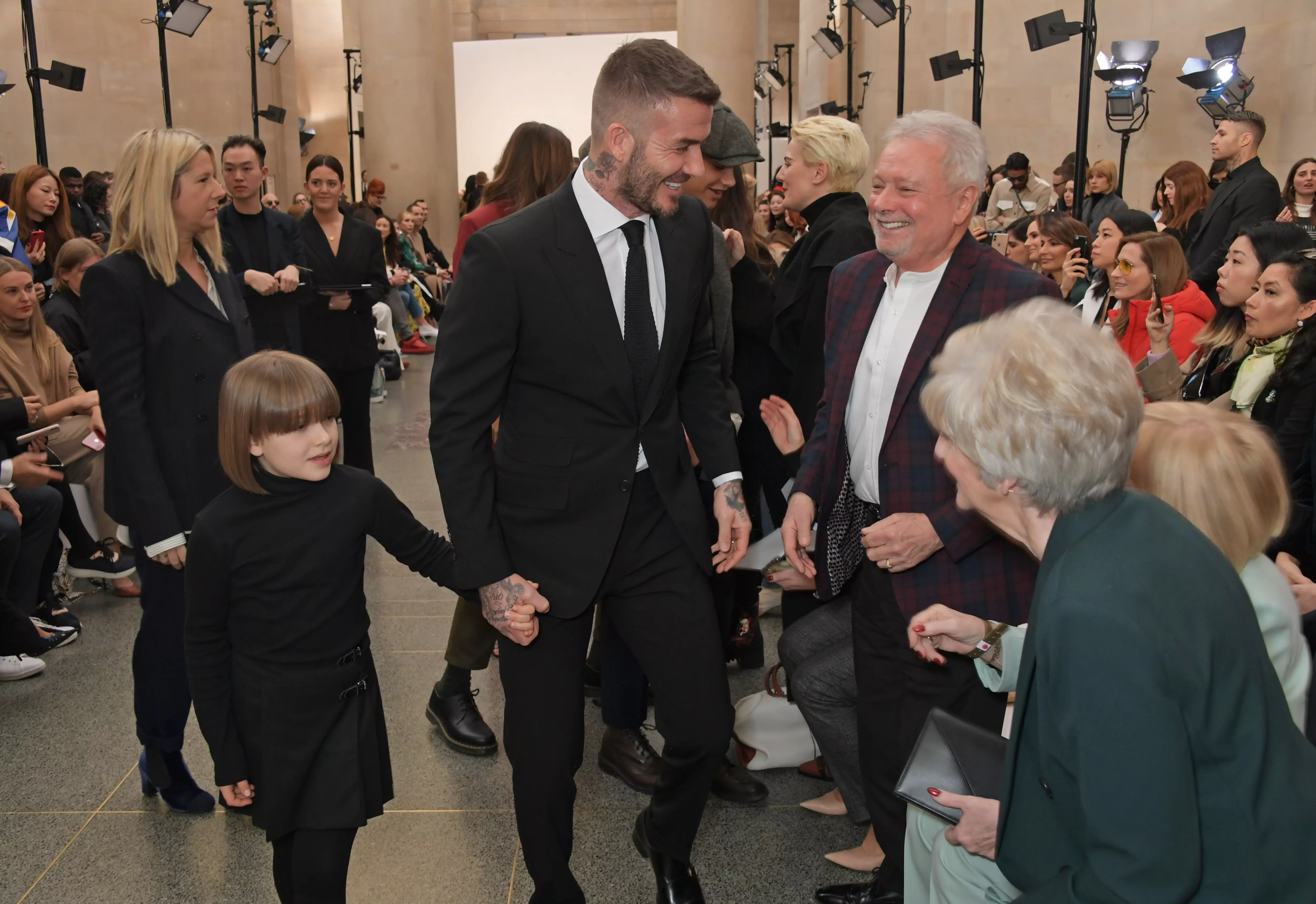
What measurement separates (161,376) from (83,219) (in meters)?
6.94

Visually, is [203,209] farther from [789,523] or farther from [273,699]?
[789,523]

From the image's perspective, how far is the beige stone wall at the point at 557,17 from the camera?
2881cm

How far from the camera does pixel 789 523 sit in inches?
103

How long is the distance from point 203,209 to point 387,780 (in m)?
1.55

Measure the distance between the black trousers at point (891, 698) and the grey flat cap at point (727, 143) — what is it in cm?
129

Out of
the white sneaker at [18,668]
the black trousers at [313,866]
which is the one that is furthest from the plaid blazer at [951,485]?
the white sneaker at [18,668]

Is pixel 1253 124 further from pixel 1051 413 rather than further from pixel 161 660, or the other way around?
pixel 161 660

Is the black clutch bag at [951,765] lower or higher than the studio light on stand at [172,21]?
lower


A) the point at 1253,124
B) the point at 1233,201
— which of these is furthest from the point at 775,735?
the point at 1253,124

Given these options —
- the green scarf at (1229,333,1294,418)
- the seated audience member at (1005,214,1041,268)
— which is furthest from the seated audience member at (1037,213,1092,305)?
the green scarf at (1229,333,1294,418)

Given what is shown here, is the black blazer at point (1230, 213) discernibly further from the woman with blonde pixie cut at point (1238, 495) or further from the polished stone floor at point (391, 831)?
the woman with blonde pixie cut at point (1238, 495)

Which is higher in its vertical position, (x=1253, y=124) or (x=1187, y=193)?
(x=1253, y=124)

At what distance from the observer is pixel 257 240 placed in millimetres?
4934

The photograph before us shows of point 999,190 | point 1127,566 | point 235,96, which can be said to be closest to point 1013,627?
point 1127,566
